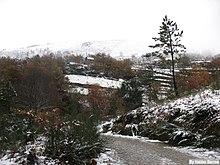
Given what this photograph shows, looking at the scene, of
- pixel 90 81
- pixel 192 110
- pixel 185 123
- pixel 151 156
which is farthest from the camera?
pixel 90 81

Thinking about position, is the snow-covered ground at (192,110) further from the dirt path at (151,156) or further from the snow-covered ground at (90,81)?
the snow-covered ground at (90,81)

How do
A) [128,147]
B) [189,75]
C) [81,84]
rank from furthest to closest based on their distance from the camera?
1. [81,84]
2. [189,75]
3. [128,147]

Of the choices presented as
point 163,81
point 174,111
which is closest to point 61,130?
point 174,111

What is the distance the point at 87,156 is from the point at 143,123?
36.3 feet

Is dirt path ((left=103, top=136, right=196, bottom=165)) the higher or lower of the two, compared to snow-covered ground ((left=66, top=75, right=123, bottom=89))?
higher

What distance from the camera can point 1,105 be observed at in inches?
634

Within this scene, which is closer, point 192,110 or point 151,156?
point 151,156

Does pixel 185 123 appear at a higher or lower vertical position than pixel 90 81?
higher

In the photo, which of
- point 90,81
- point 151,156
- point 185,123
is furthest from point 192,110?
point 90,81

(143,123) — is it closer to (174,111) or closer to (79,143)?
(174,111)

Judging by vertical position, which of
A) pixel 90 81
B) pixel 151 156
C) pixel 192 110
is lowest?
pixel 90 81

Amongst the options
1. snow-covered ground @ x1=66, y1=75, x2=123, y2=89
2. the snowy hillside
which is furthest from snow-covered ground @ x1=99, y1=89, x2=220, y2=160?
snow-covered ground @ x1=66, y1=75, x2=123, y2=89

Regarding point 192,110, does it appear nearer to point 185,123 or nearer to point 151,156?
point 185,123

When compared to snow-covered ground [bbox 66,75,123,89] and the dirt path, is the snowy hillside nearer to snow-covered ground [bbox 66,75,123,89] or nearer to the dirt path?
the dirt path
